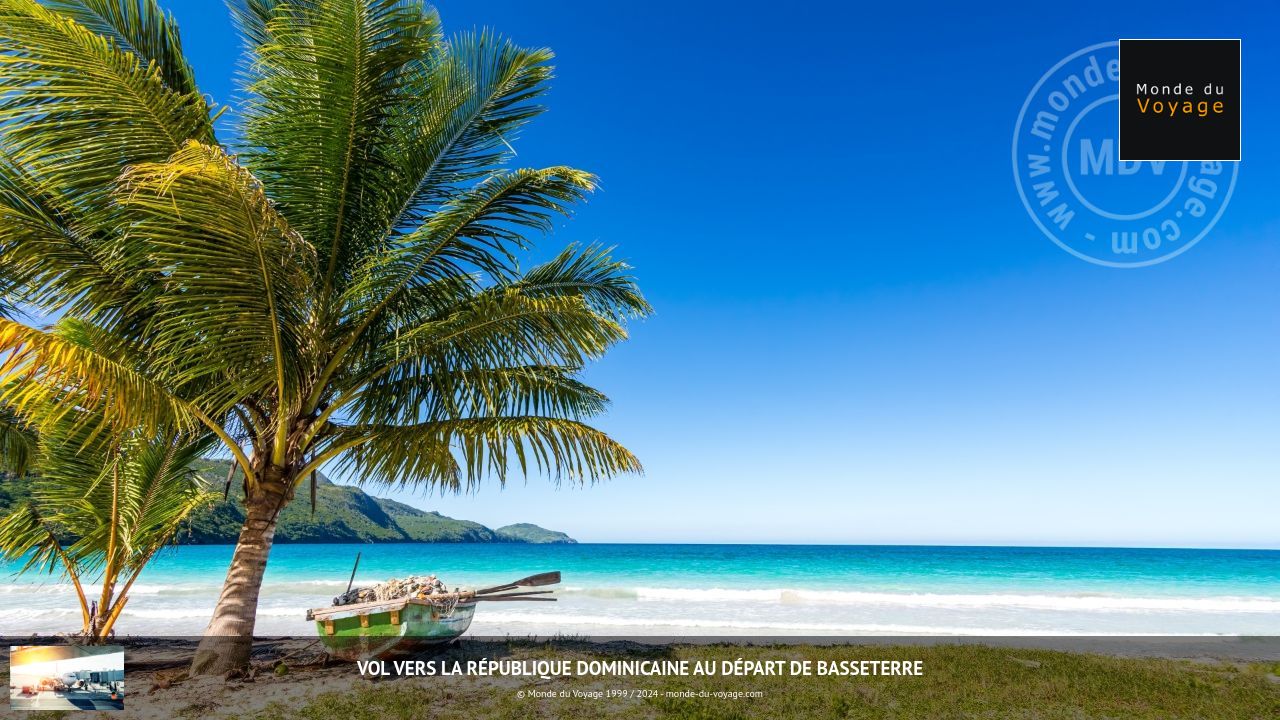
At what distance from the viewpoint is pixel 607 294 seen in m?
8.24

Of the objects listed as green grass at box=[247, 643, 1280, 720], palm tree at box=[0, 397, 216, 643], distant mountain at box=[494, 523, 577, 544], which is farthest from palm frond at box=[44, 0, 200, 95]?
distant mountain at box=[494, 523, 577, 544]

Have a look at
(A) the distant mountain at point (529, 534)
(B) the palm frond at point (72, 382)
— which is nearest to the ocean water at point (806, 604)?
(B) the palm frond at point (72, 382)

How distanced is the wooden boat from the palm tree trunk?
2.20 feet

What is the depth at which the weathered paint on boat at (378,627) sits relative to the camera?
7371mm

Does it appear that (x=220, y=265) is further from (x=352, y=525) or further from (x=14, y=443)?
(x=352, y=525)

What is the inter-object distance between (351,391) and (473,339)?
1.45m

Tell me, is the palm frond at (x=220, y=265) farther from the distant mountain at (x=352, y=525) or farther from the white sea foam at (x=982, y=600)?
the distant mountain at (x=352, y=525)

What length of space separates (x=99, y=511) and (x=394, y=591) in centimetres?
349

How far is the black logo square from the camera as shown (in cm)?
778

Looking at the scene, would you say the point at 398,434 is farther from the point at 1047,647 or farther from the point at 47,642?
the point at 1047,647

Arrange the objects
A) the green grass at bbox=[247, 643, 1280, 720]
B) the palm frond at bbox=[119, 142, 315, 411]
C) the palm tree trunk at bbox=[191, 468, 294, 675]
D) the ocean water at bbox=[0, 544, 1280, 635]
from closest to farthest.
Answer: the palm frond at bbox=[119, 142, 315, 411]
the green grass at bbox=[247, 643, 1280, 720]
the palm tree trunk at bbox=[191, 468, 294, 675]
the ocean water at bbox=[0, 544, 1280, 635]

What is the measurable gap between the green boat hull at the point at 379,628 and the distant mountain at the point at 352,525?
51745 mm

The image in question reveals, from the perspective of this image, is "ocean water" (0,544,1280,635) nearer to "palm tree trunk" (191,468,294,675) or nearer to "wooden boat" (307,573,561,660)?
"palm tree trunk" (191,468,294,675)

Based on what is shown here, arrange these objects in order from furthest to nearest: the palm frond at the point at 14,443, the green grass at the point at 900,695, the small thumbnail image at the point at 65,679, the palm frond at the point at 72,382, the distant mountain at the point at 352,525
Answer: the distant mountain at the point at 352,525 → the palm frond at the point at 14,443 → the green grass at the point at 900,695 → the small thumbnail image at the point at 65,679 → the palm frond at the point at 72,382
